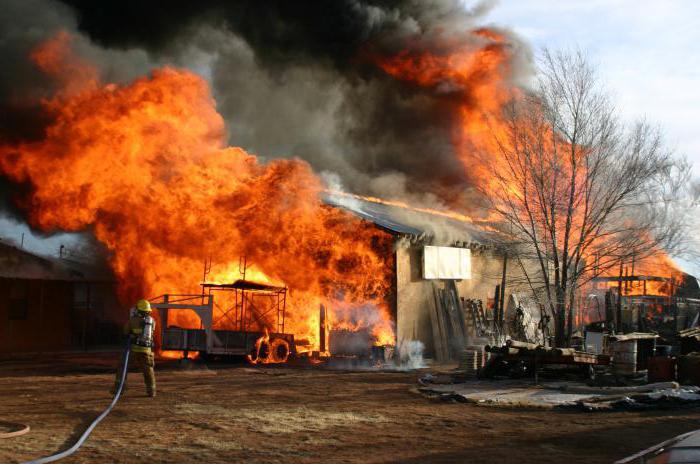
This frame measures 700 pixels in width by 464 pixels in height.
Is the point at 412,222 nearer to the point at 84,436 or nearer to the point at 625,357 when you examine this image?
the point at 625,357

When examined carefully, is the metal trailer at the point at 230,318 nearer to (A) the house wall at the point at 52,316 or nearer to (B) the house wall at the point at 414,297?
(B) the house wall at the point at 414,297

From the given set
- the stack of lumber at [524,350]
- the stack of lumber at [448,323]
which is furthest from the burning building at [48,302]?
the stack of lumber at [524,350]

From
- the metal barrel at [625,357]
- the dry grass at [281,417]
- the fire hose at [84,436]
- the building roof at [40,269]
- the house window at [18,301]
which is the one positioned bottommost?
the dry grass at [281,417]

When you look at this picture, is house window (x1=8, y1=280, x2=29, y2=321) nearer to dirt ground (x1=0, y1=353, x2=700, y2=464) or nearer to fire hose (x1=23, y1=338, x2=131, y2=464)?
dirt ground (x1=0, y1=353, x2=700, y2=464)

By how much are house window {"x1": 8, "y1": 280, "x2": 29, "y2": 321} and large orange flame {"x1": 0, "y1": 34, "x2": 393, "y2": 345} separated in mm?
5448

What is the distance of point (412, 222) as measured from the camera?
79.3 ft

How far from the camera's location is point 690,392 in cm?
1199

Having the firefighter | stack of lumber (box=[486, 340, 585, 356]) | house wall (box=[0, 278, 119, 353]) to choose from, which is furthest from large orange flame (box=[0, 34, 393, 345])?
the firefighter

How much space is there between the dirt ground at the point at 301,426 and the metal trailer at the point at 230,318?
3852 millimetres

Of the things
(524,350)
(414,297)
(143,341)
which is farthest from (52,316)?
(524,350)

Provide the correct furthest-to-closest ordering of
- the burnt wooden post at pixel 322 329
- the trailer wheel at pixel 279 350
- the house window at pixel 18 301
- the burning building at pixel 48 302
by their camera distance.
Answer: the house window at pixel 18 301
the burning building at pixel 48 302
the burnt wooden post at pixel 322 329
the trailer wheel at pixel 279 350

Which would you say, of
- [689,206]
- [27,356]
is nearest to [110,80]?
[27,356]

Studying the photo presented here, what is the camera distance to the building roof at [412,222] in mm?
22266

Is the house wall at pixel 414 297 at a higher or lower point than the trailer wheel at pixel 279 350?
higher
